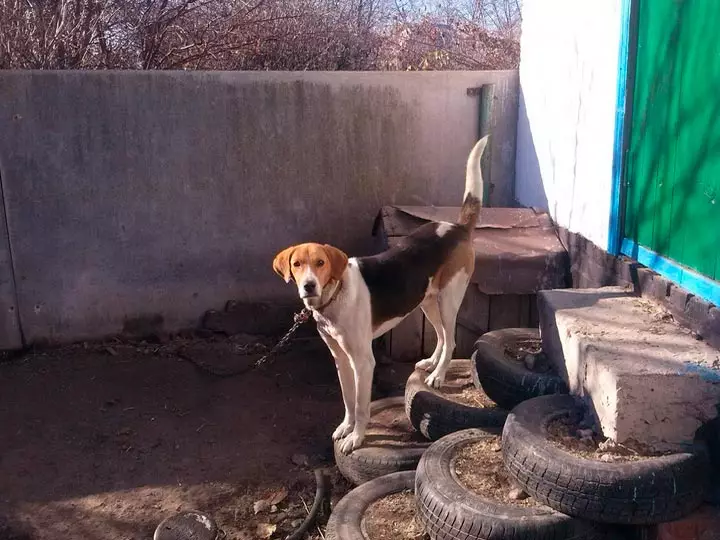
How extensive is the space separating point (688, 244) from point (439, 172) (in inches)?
130

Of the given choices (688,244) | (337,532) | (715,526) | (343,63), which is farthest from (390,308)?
(343,63)

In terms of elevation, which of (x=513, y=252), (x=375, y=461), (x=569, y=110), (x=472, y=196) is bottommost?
(x=375, y=461)

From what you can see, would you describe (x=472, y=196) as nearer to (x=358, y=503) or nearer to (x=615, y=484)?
(x=358, y=503)

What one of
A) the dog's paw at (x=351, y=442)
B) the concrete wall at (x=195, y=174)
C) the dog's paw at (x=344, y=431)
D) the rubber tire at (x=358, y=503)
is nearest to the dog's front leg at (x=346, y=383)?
the dog's paw at (x=344, y=431)

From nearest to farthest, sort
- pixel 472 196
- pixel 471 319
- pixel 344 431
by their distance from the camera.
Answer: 1. pixel 344 431
2. pixel 472 196
3. pixel 471 319

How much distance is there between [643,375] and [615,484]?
0.50 meters

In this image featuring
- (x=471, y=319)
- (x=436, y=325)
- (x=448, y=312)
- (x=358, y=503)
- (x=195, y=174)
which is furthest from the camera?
(x=195, y=174)

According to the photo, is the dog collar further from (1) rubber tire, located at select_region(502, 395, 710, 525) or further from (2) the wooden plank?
(2) the wooden plank

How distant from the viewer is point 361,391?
Answer: 4.00 meters

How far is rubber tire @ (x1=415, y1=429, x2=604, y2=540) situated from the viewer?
2688 mm

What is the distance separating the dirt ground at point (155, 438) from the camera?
152 inches

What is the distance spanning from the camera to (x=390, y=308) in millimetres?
4145

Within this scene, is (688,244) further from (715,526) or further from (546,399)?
(715,526)

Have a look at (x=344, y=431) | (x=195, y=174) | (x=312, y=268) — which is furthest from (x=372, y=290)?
(x=195, y=174)
